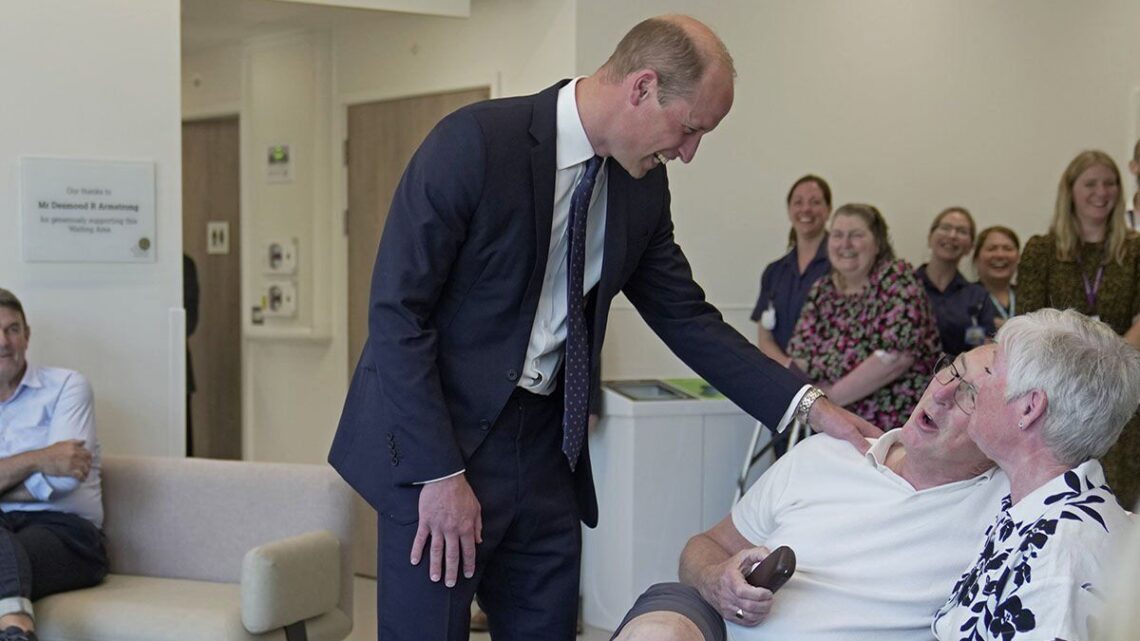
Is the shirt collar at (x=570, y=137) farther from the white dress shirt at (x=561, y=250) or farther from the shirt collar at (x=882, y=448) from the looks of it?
the shirt collar at (x=882, y=448)

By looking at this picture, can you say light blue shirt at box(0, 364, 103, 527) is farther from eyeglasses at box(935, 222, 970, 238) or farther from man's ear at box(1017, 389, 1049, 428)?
eyeglasses at box(935, 222, 970, 238)

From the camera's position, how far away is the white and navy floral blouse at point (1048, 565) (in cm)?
194

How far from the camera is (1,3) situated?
14.1ft

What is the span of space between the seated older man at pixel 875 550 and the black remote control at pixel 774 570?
0.02m

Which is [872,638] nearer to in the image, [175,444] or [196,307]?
[175,444]

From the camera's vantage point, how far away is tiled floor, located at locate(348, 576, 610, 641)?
4.88m

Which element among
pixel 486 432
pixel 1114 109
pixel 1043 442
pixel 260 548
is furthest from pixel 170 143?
pixel 1114 109

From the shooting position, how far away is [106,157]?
448 centimetres

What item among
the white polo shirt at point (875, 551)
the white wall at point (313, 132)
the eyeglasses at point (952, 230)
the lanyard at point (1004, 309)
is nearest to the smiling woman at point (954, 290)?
the eyeglasses at point (952, 230)

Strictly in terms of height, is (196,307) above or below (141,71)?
below

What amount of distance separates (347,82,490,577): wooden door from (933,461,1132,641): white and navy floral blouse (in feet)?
13.4

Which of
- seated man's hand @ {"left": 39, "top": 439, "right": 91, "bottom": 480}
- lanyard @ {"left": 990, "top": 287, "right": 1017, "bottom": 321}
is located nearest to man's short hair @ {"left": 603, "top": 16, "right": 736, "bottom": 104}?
seated man's hand @ {"left": 39, "top": 439, "right": 91, "bottom": 480}

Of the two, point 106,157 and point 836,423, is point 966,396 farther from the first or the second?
point 106,157

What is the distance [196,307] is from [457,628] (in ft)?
16.2
